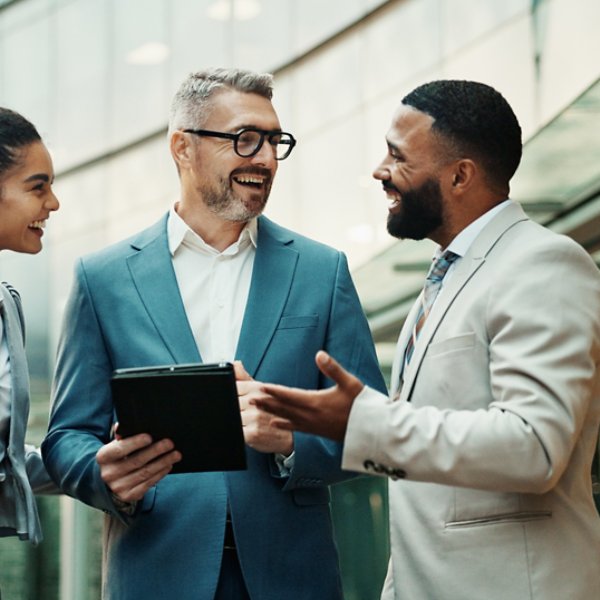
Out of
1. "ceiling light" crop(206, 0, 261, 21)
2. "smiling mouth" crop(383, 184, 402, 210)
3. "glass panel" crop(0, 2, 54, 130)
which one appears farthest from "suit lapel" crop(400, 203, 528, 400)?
"glass panel" crop(0, 2, 54, 130)

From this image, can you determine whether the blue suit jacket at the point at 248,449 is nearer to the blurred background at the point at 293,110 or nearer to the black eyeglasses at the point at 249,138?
the black eyeglasses at the point at 249,138

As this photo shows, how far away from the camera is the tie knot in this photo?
3272mm

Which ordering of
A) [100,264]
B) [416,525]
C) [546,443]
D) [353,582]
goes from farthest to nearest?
[353,582] < [100,264] < [416,525] < [546,443]

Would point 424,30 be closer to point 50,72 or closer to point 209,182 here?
point 50,72

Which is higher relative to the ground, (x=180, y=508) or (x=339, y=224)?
(x=339, y=224)

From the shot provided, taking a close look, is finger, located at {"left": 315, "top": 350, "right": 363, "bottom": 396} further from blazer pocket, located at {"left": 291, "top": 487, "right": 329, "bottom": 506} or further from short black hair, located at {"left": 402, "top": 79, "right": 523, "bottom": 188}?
short black hair, located at {"left": 402, "top": 79, "right": 523, "bottom": 188}

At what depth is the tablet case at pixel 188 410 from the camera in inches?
109

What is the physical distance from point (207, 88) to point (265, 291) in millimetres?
686

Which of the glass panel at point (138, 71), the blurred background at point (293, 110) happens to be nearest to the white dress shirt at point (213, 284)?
the blurred background at point (293, 110)

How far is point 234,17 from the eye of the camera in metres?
13.4

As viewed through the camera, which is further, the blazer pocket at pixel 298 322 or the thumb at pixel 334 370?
the blazer pocket at pixel 298 322

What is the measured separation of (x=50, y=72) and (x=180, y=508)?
12.1 metres

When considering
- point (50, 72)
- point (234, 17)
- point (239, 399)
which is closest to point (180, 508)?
point (239, 399)

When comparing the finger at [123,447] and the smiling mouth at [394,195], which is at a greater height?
the smiling mouth at [394,195]
